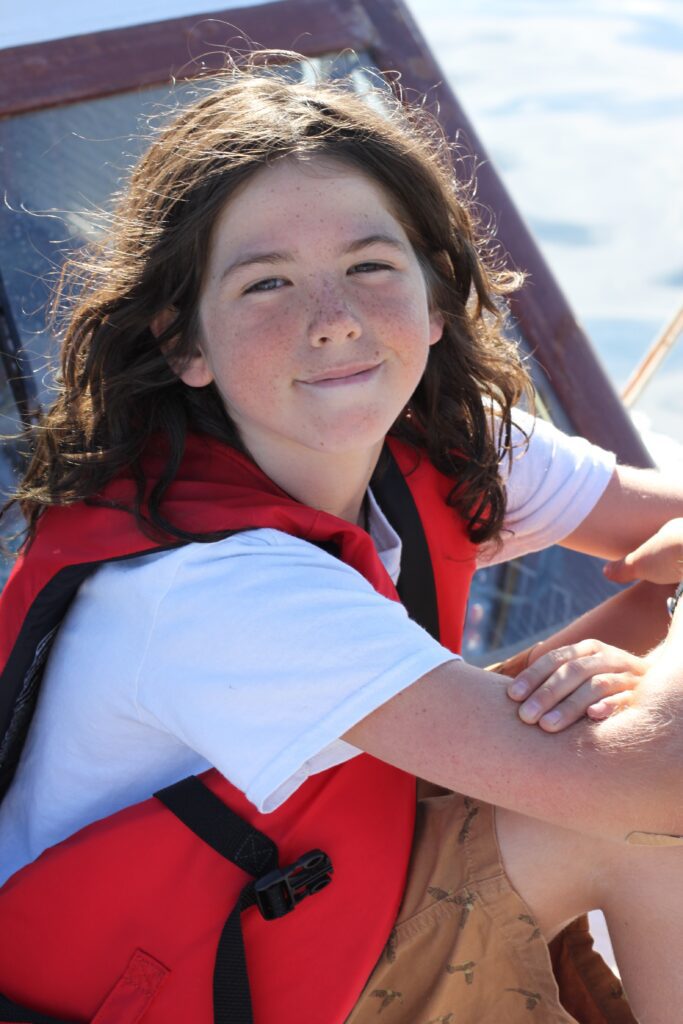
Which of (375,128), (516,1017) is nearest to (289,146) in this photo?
(375,128)

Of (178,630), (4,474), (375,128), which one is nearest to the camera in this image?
(178,630)

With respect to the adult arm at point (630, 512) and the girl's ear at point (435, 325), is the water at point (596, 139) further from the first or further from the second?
the girl's ear at point (435, 325)

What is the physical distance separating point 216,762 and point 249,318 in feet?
1.63

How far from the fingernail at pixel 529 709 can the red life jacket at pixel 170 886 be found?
0.21 metres

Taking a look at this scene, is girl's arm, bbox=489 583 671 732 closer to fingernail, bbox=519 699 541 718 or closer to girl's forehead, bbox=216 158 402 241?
fingernail, bbox=519 699 541 718

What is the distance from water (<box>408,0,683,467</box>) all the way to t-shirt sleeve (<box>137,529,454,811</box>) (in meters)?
2.03

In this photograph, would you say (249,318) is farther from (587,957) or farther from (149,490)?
(587,957)

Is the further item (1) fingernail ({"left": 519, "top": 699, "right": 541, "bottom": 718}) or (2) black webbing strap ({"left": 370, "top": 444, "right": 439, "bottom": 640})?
(2) black webbing strap ({"left": 370, "top": 444, "right": 439, "bottom": 640})

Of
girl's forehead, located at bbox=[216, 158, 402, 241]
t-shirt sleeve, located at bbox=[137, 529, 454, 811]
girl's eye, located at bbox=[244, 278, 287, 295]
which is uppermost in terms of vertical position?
girl's forehead, located at bbox=[216, 158, 402, 241]

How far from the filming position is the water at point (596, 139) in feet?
13.7

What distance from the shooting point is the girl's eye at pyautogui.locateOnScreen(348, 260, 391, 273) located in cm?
145

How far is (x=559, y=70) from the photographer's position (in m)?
5.72

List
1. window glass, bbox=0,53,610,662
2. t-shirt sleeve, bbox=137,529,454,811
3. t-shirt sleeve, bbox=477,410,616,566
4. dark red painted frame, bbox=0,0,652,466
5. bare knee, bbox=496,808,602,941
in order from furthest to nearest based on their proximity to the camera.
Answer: dark red painted frame, bbox=0,0,652,466, window glass, bbox=0,53,610,662, t-shirt sleeve, bbox=477,410,616,566, bare knee, bbox=496,808,602,941, t-shirt sleeve, bbox=137,529,454,811

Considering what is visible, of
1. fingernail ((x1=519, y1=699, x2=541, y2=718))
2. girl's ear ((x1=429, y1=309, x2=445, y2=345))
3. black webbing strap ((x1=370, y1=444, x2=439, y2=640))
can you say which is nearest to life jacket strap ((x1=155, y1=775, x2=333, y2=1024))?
fingernail ((x1=519, y1=699, x2=541, y2=718))
